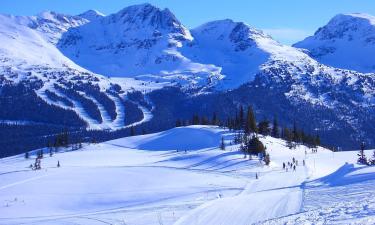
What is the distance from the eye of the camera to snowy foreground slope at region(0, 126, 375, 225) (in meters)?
42.0

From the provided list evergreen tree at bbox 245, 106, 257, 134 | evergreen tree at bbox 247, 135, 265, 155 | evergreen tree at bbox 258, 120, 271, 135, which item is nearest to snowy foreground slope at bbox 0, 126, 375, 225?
evergreen tree at bbox 247, 135, 265, 155

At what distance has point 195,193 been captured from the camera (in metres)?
63.1

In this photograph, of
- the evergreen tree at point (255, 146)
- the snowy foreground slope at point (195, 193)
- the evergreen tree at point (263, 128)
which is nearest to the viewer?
the snowy foreground slope at point (195, 193)

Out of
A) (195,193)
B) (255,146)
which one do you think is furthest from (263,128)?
(195,193)

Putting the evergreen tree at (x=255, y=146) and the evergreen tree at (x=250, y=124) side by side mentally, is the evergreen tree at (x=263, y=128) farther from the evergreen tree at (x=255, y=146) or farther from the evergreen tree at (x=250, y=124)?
the evergreen tree at (x=255, y=146)

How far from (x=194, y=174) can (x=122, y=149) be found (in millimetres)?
70946

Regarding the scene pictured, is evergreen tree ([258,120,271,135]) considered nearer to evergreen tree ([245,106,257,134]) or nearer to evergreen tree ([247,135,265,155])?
evergreen tree ([245,106,257,134])

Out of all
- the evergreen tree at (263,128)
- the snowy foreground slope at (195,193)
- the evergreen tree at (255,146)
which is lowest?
the snowy foreground slope at (195,193)

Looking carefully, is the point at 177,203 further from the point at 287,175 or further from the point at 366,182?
the point at 287,175

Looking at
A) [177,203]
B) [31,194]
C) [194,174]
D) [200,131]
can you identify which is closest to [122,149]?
[200,131]

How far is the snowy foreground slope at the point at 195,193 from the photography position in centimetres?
4197

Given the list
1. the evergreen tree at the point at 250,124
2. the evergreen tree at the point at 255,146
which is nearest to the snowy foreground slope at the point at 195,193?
the evergreen tree at the point at 255,146

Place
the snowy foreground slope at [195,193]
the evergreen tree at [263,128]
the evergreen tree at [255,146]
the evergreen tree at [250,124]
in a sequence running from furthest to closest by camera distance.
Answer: the evergreen tree at [263,128] → the evergreen tree at [250,124] → the evergreen tree at [255,146] → the snowy foreground slope at [195,193]

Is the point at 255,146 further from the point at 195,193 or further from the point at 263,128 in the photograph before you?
the point at 263,128
